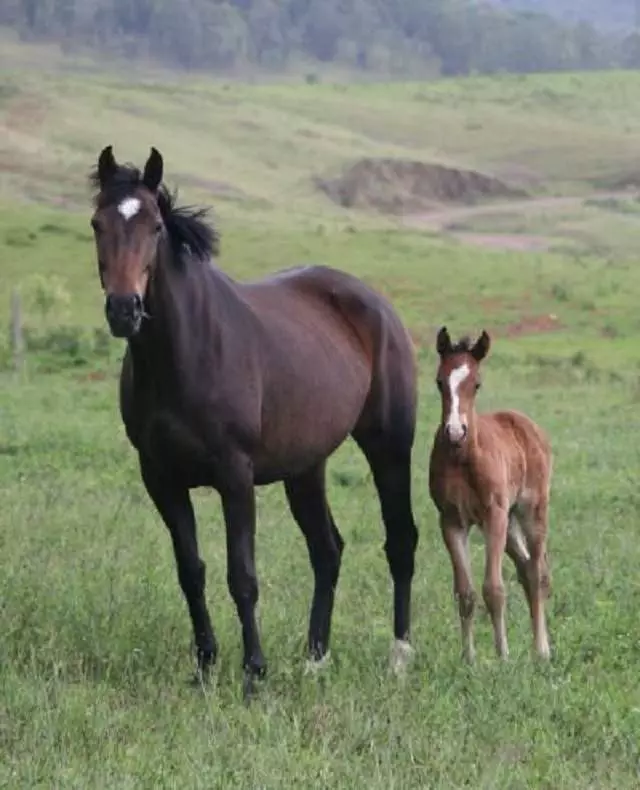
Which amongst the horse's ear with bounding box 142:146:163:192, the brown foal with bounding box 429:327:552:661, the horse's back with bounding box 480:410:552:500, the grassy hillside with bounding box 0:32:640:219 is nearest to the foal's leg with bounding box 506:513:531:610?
the brown foal with bounding box 429:327:552:661

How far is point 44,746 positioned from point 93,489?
24.7ft

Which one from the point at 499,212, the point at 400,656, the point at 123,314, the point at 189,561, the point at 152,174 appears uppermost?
the point at 152,174

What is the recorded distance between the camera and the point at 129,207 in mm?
5953

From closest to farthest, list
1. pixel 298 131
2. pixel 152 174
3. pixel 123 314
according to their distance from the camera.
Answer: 1. pixel 123 314
2. pixel 152 174
3. pixel 298 131

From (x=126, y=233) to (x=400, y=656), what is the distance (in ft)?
8.50

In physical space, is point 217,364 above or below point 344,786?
above

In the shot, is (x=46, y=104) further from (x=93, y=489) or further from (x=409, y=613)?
(x=409, y=613)

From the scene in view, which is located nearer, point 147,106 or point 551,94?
point 147,106

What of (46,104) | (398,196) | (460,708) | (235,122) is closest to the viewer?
(460,708)

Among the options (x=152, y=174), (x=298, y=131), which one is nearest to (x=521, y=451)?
(x=152, y=174)

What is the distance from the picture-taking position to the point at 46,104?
73062 mm

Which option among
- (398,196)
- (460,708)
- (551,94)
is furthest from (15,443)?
(551,94)

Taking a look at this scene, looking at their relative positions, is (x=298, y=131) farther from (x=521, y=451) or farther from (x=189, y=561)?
(x=189, y=561)

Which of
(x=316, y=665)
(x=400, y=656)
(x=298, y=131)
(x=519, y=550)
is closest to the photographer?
(x=316, y=665)
